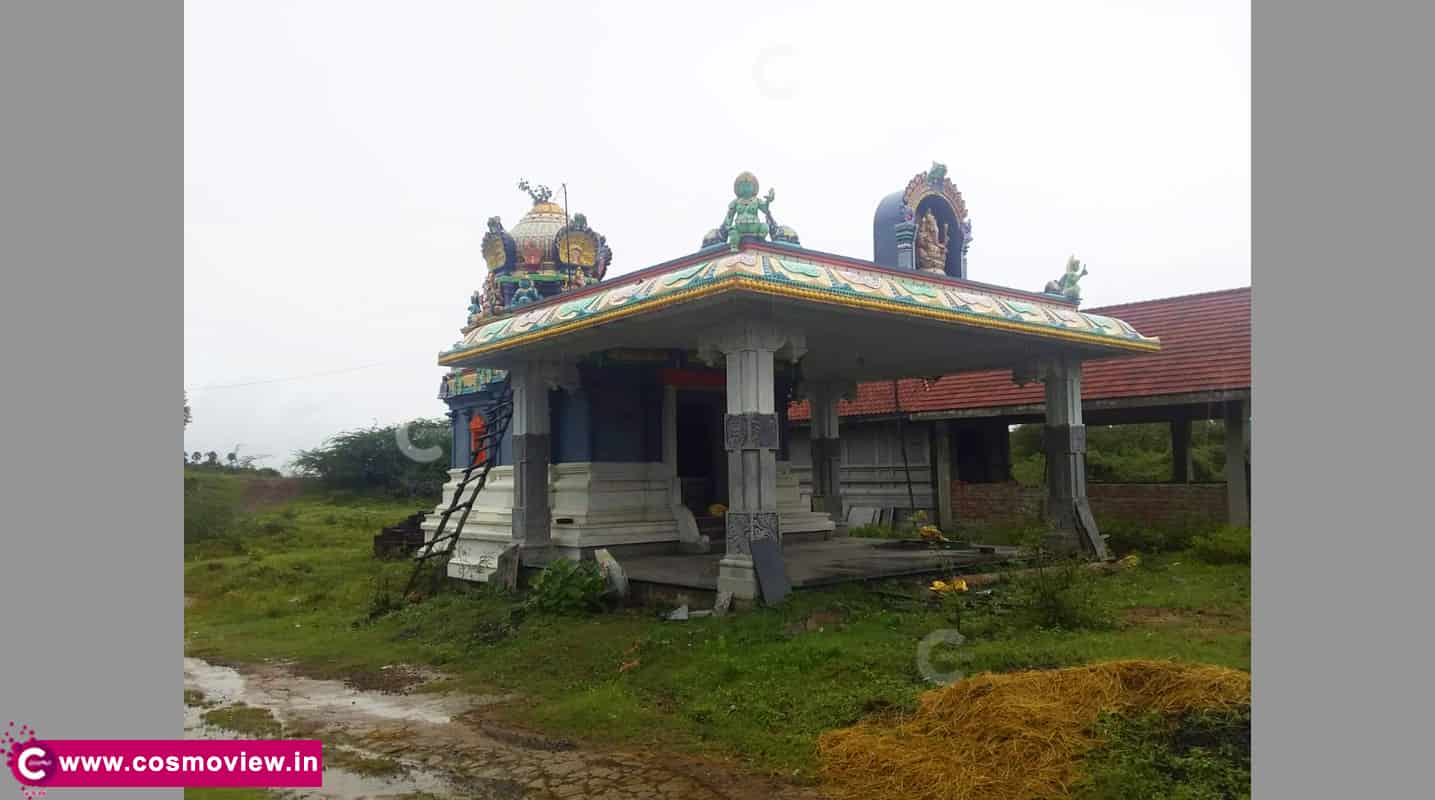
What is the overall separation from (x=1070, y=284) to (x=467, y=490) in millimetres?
9539

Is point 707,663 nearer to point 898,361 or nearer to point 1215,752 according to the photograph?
point 1215,752

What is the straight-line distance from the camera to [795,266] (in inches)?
340

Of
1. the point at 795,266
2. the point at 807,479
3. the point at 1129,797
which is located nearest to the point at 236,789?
the point at 1129,797

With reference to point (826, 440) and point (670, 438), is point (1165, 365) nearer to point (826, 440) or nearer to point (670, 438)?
point (826, 440)

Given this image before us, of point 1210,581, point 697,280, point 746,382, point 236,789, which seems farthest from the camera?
point 1210,581

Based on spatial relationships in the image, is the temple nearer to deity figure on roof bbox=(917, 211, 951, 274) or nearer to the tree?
deity figure on roof bbox=(917, 211, 951, 274)

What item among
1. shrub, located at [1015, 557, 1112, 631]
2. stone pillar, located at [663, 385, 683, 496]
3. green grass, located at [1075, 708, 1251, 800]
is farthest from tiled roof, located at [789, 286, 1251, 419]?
green grass, located at [1075, 708, 1251, 800]

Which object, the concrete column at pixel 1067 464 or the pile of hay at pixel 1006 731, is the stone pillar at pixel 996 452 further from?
the pile of hay at pixel 1006 731

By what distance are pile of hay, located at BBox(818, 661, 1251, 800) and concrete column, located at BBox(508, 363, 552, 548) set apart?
7.17m

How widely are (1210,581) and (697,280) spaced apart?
6512 mm

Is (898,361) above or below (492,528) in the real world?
above

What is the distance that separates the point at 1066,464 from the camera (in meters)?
12.6

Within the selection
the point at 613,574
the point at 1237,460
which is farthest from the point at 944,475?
the point at 613,574
